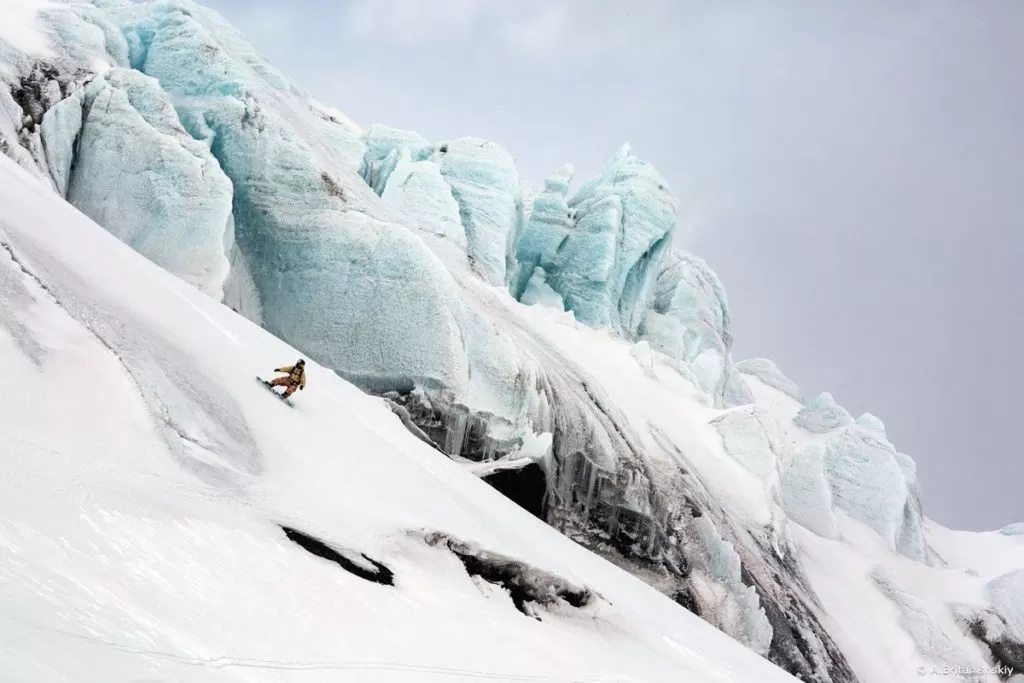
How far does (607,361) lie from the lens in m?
26.0

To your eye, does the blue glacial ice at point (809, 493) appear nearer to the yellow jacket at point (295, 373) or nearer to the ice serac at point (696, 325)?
the ice serac at point (696, 325)

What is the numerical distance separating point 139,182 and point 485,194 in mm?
13186

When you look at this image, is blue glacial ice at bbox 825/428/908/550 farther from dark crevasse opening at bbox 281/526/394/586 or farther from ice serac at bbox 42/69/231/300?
dark crevasse opening at bbox 281/526/394/586

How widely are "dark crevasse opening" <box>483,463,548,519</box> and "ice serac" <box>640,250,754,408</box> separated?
51.1 ft

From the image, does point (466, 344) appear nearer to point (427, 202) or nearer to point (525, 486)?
point (525, 486)

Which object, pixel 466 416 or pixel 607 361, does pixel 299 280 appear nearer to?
pixel 466 416

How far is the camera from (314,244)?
742 inches

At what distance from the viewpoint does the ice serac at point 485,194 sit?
27328 millimetres

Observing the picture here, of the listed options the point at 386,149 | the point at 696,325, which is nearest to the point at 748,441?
the point at 696,325

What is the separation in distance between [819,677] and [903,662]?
4.58m

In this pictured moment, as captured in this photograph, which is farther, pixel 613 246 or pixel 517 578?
pixel 613 246

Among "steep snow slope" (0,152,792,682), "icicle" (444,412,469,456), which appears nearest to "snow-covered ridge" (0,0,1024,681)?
"icicle" (444,412,469,456)

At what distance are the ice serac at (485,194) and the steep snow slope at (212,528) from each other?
15.9m

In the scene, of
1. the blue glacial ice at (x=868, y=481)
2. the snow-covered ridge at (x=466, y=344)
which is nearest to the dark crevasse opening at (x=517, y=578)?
the snow-covered ridge at (x=466, y=344)
